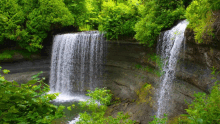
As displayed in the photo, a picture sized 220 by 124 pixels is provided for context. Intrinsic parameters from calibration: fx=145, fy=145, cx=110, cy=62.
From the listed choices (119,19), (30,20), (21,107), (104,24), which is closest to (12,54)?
(30,20)

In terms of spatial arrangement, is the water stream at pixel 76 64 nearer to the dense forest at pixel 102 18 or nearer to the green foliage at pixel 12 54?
the dense forest at pixel 102 18

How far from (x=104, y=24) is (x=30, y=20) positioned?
24.2 feet

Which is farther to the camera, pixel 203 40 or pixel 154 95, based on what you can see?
pixel 154 95

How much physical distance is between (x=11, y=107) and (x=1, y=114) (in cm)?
13

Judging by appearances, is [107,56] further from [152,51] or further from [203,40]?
[203,40]

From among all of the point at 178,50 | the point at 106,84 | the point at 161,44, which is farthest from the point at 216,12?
the point at 106,84

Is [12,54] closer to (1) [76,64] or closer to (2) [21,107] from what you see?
(1) [76,64]

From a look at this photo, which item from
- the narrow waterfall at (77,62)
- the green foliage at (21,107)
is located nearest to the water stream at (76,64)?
the narrow waterfall at (77,62)

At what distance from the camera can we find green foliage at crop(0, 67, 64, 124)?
5.67 ft

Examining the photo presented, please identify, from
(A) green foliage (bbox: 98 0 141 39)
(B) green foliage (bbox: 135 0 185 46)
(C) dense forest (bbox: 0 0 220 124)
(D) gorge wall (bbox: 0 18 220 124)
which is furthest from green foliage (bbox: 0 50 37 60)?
(B) green foliage (bbox: 135 0 185 46)

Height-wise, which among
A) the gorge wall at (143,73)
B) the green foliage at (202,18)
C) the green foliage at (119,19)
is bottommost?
the gorge wall at (143,73)

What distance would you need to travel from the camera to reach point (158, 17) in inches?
311

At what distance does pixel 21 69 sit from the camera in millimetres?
13906

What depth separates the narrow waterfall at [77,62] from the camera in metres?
12.3
